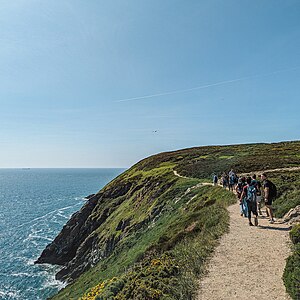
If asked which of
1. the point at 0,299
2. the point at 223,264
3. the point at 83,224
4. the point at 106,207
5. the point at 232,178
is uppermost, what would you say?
the point at 232,178

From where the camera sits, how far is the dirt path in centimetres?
966

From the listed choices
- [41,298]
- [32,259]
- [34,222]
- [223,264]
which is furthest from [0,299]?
[34,222]

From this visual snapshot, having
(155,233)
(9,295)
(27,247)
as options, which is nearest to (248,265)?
(155,233)

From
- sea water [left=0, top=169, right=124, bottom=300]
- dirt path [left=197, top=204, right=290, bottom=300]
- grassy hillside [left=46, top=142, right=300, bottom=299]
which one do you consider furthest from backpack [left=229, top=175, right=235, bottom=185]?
sea water [left=0, top=169, right=124, bottom=300]

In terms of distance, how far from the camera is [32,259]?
49750 millimetres

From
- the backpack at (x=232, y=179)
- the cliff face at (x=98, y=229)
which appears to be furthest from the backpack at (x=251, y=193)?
the cliff face at (x=98, y=229)

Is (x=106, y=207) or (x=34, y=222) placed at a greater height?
(x=106, y=207)

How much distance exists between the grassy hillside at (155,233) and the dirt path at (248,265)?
Answer: 0.65m

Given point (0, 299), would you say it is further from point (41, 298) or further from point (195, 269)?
point (195, 269)

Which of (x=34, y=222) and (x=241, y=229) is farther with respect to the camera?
(x=34, y=222)

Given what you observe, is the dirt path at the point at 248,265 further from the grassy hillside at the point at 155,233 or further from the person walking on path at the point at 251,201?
the person walking on path at the point at 251,201

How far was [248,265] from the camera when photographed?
11812 mm

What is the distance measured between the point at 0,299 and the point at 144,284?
114 ft

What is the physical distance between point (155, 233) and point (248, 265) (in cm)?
1693
